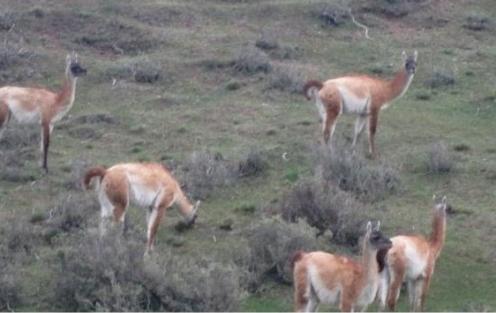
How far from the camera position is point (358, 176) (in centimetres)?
1884

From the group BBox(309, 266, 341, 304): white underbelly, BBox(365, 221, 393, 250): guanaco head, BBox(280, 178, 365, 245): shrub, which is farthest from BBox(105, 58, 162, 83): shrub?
BBox(365, 221, 393, 250): guanaco head

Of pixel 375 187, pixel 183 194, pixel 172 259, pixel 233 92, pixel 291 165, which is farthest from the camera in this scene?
pixel 233 92

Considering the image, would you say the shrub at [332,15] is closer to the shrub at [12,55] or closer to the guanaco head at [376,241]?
the shrub at [12,55]

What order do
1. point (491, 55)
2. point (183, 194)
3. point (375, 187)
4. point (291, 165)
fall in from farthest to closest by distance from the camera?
point (491, 55)
point (291, 165)
point (375, 187)
point (183, 194)

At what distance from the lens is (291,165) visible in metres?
20.3

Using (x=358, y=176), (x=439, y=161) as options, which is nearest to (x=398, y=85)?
(x=439, y=161)

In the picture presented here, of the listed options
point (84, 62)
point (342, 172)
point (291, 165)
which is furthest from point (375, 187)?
point (84, 62)

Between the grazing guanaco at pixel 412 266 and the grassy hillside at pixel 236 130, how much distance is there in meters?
0.39

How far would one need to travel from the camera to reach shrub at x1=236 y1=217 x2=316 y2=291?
1566 cm

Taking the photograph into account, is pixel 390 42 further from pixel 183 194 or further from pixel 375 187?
pixel 183 194

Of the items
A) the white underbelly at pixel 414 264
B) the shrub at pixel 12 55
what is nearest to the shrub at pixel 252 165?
the white underbelly at pixel 414 264

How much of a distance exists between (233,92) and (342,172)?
599 centimetres

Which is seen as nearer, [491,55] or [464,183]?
[464,183]

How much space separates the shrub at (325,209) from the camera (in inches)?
663
